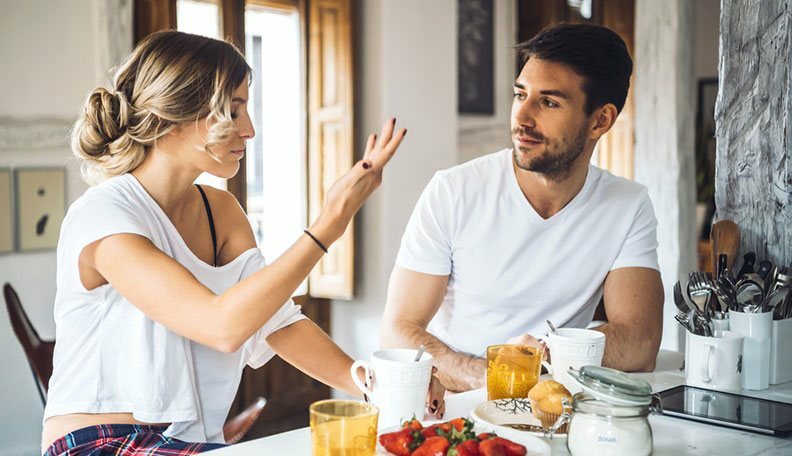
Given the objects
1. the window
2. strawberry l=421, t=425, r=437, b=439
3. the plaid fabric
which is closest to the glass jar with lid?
strawberry l=421, t=425, r=437, b=439

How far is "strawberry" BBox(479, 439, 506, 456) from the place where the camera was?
4.02 feet

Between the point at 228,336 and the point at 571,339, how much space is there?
0.61 m

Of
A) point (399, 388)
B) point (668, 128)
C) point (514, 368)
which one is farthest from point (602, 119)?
point (668, 128)

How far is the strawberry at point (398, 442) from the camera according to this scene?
4.19 feet

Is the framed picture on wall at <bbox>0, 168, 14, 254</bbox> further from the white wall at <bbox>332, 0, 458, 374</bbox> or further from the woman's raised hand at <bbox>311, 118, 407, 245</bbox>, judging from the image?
the woman's raised hand at <bbox>311, 118, 407, 245</bbox>

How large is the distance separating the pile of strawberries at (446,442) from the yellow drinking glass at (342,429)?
0.06 meters

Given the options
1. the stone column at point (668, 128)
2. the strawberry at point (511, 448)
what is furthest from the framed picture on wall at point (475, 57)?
the strawberry at point (511, 448)

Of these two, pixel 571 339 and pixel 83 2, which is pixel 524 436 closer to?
pixel 571 339

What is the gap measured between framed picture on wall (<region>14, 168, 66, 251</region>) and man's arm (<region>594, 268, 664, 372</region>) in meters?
2.16

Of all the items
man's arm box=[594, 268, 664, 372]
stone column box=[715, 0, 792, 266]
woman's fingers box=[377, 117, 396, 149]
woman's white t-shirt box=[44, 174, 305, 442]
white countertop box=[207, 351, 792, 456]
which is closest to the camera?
white countertop box=[207, 351, 792, 456]

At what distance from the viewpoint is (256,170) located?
432cm

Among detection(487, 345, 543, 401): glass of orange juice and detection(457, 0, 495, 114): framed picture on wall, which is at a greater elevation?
detection(457, 0, 495, 114): framed picture on wall

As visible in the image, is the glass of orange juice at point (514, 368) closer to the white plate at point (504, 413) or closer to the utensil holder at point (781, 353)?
the white plate at point (504, 413)

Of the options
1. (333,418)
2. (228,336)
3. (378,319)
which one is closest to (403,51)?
(378,319)
